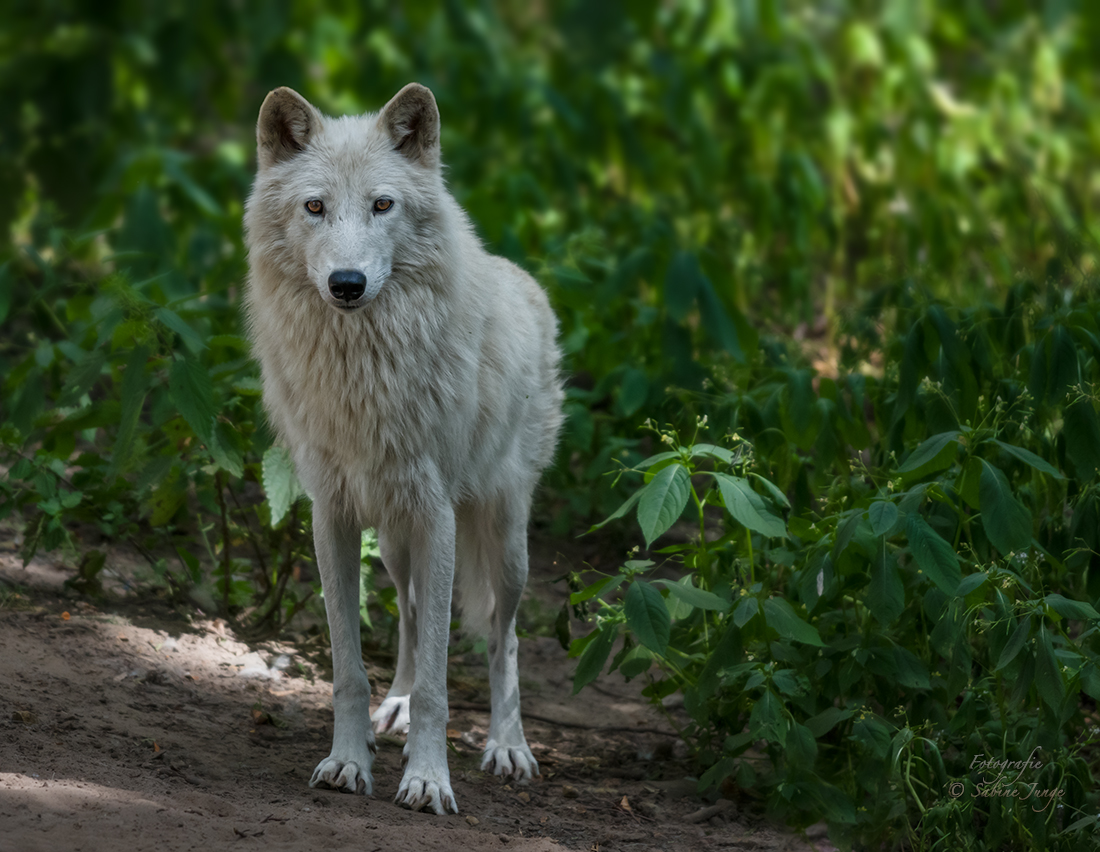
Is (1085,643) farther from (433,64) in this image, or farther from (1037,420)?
(433,64)

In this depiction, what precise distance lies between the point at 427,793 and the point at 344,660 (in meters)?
0.55

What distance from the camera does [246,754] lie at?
3676mm

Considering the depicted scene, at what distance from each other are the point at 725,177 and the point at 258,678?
21.6 ft

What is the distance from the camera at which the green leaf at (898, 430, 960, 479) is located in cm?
329

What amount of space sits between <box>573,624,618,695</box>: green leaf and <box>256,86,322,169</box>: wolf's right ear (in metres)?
2.01

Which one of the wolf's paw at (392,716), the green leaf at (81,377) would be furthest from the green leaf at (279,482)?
the wolf's paw at (392,716)

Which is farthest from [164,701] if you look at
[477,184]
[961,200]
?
[961,200]

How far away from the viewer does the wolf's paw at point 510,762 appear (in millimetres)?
3969

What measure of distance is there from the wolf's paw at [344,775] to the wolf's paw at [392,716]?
2.25ft

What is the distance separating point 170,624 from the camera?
444 centimetres

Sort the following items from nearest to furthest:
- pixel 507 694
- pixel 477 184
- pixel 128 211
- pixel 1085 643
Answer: pixel 1085 643 → pixel 507 694 → pixel 128 211 → pixel 477 184

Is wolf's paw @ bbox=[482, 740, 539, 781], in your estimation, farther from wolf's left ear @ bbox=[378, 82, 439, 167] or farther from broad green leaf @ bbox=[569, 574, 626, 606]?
wolf's left ear @ bbox=[378, 82, 439, 167]

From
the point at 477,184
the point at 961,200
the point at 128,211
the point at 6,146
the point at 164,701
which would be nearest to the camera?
the point at 164,701

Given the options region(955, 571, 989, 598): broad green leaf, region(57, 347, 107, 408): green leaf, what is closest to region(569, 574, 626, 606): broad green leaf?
region(955, 571, 989, 598): broad green leaf
